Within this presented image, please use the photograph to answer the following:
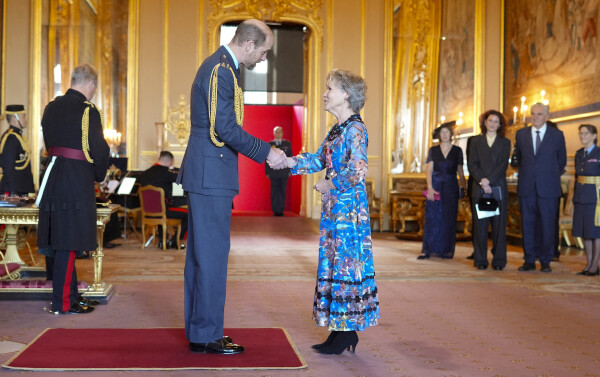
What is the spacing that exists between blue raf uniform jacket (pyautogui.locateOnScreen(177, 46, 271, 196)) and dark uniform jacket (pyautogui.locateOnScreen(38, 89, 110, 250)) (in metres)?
1.33

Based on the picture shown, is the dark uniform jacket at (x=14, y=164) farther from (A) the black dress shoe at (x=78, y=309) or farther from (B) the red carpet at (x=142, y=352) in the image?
(B) the red carpet at (x=142, y=352)

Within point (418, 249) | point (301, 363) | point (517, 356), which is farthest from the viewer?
point (418, 249)

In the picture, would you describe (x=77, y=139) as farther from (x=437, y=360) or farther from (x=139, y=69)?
(x=139, y=69)

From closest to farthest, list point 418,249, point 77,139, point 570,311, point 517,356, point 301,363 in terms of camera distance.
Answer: point 301,363 < point 517,356 < point 77,139 < point 570,311 < point 418,249

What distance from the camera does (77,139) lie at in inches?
179

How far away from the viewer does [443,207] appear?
8031 millimetres

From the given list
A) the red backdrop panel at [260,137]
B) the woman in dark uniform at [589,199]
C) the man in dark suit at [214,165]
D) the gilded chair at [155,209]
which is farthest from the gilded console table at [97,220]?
the red backdrop panel at [260,137]

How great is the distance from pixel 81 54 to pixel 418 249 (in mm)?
6977

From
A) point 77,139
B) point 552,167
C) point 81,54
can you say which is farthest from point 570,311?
point 81,54

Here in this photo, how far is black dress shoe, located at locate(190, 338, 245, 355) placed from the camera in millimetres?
3621

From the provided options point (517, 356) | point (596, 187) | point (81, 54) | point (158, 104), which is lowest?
point (517, 356)

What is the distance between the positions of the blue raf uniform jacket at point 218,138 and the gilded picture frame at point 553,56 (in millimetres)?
6554

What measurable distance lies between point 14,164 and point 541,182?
5.98 meters

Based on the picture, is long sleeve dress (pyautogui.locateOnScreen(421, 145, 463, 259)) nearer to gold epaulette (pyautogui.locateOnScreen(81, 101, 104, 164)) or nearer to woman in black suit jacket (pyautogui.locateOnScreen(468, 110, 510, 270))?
woman in black suit jacket (pyautogui.locateOnScreen(468, 110, 510, 270))
